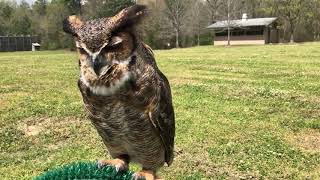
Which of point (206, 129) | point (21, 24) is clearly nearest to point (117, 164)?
point (206, 129)

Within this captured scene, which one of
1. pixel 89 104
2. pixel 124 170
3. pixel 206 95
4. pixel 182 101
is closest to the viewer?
pixel 89 104

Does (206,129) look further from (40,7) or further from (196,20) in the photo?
(40,7)

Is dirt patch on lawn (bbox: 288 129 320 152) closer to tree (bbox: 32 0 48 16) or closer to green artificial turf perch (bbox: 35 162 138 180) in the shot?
green artificial turf perch (bbox: 35 162 138 180)

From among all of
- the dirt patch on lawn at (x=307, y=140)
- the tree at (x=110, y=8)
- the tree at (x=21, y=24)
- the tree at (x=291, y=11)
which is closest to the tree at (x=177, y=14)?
the tree at (x=291, y=11)

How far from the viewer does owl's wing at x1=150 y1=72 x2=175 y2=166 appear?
11.9 feet

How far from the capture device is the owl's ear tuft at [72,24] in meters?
3.18

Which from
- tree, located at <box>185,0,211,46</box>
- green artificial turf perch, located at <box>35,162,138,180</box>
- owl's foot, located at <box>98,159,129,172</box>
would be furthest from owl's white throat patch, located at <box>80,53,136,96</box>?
tree, located at <box>185,0,211,46</box>

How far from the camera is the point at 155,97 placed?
3514mm

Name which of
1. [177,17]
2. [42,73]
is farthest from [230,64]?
[177,17]

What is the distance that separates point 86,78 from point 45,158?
20.0 ft

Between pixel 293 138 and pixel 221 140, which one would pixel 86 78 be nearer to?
pixel 221 140

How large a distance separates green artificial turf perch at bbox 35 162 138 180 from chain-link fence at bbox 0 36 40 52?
63.0 m

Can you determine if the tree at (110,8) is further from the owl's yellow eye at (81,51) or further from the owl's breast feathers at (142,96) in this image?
the owl's yellow eye at (81,51)

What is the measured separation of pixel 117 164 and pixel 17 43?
6486 cm
